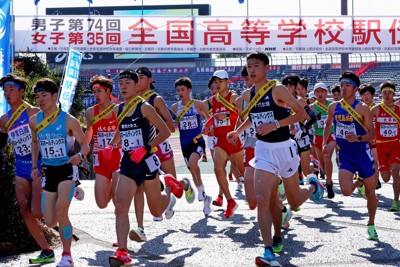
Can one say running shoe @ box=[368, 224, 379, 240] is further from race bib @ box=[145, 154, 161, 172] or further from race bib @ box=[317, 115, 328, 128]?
race bib @ box=[317, 115, 328, 128]

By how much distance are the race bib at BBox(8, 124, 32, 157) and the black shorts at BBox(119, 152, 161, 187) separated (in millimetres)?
1058

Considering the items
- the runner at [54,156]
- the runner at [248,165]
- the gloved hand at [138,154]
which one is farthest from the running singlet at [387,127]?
the runner at [54,156]

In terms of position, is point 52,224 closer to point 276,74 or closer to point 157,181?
point 157,181

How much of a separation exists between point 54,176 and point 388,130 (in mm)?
6691

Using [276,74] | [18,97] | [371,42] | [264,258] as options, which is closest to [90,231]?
[18,97]

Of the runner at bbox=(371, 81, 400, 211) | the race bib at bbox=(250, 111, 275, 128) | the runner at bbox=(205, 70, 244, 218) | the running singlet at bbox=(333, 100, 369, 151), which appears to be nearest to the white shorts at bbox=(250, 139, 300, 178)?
the race bib at bbox=(250, 111, 275, 128)

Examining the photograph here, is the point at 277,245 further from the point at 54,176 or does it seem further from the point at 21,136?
the point at 21,136

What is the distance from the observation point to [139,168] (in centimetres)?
787

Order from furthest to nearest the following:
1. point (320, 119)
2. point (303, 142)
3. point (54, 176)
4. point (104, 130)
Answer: point (320, 119) < point (303, 142) < point (104, 130) < point (54, 176)

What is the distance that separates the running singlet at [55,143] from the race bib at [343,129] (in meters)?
3.73

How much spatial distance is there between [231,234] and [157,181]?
1.78m

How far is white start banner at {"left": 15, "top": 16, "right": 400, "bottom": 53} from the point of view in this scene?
31.0m

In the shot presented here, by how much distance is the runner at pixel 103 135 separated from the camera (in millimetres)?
9320

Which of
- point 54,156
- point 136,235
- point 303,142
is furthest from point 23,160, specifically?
point 303,142
